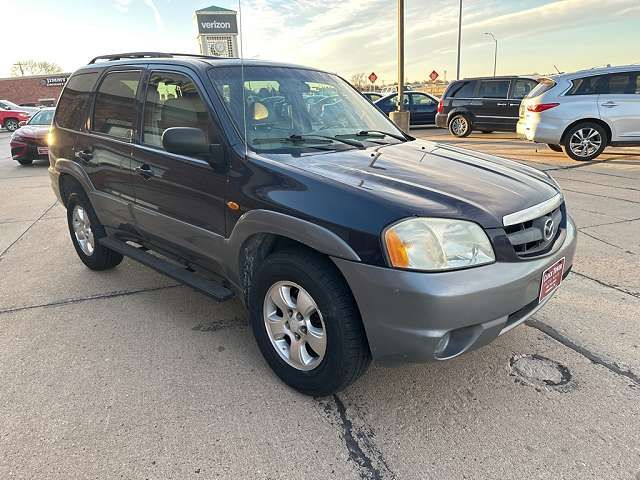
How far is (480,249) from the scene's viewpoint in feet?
6.95

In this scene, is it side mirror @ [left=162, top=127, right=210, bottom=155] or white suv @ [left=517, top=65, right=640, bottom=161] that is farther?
A: white suv @ [left=517, top=65, right=640, bottom=161]

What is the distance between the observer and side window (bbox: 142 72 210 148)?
296 centimetres

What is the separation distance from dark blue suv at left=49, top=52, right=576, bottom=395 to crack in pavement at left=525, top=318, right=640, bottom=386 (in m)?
0.62

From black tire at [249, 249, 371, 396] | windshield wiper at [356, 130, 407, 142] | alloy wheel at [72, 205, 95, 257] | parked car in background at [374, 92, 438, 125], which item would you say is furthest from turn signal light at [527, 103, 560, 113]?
black tire at [249, 249, 371, 396]

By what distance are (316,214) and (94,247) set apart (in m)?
2.92

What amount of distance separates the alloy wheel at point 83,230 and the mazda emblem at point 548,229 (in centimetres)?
374

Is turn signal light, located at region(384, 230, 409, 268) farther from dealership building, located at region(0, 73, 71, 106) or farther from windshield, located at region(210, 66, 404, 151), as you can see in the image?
dealership building, located at region(0, 73, 71, 106)

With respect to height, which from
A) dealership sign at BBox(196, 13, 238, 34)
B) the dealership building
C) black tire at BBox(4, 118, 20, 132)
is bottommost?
black tire at BBox(4, 118, 20, 132)

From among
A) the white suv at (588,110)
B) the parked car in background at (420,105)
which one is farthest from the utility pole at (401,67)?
the white suv at (588,110)

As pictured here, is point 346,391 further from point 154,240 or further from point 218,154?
point 154,240

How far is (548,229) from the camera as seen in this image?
8.03 feet

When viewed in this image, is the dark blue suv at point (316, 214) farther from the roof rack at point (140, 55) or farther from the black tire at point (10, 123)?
the black tire at point (10, 123)

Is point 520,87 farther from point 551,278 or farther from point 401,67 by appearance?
point 551,278

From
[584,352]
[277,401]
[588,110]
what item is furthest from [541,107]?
[277,401]
